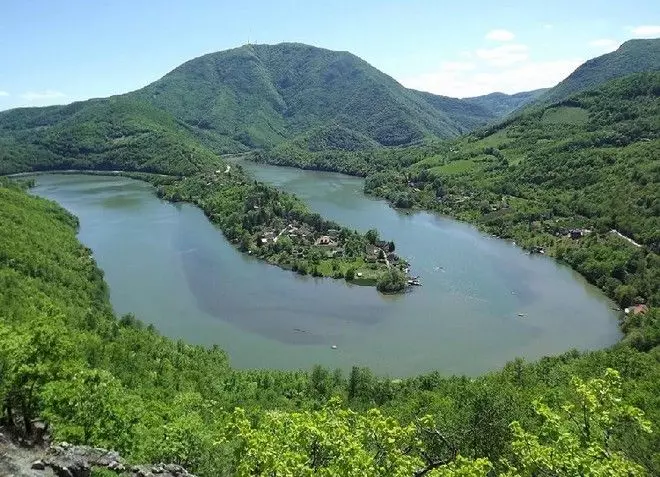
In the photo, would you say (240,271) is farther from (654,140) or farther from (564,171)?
(654,140)

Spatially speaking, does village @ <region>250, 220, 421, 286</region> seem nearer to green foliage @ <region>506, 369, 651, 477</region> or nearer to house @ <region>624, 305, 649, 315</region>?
house @ <region>624, 305, 649, 315</region>

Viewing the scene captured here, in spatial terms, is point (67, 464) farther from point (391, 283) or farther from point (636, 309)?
point (636, 309)

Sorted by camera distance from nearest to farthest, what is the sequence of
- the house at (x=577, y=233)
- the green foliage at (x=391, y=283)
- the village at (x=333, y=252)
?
the green foliage at (x=391, y=283) → the village at (x=333, y=252) → the house at (x=577, y=233)

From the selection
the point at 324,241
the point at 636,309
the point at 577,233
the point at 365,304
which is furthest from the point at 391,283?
the point at 577,233

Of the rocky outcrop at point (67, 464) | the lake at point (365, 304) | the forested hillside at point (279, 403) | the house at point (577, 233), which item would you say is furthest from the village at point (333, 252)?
the rocky outcrop at point (67, 464)

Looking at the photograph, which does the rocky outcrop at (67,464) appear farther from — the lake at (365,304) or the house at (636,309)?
the house at (636,309)
